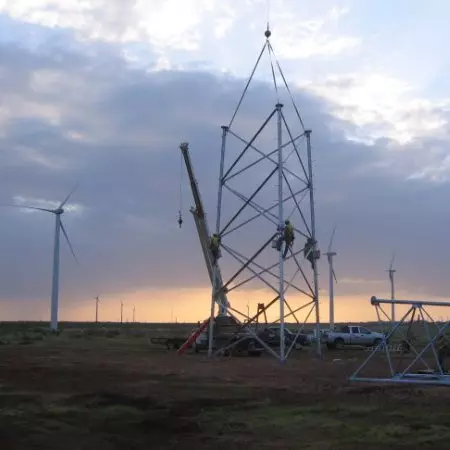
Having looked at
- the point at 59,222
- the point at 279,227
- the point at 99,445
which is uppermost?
the point at 59,222

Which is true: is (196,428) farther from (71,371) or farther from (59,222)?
(59,222)

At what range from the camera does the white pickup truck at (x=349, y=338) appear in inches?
2207

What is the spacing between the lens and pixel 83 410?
1795 cm

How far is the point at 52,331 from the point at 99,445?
7065 cm

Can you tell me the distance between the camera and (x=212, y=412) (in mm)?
17828

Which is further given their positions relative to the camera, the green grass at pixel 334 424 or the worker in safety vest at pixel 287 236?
the worker in safety vest at pixel 287 236

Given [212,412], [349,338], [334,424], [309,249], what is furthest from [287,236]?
[349,338]

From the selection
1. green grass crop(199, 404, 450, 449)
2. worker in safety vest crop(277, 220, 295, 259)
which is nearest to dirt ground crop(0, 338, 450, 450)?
green grass crop(199, 404, 450, 449)

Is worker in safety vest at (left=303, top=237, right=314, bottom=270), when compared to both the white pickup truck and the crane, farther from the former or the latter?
the white pickup truck

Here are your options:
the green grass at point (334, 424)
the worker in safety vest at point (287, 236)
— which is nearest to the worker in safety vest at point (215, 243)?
the worker in safety vest at point (287, 236)

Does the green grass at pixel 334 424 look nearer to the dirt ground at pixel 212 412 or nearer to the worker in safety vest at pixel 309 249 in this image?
the dirt ground at pixel 212 412

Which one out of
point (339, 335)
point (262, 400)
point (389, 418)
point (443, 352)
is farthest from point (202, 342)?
point (389, 418)

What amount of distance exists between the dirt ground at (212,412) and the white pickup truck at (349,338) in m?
28.6

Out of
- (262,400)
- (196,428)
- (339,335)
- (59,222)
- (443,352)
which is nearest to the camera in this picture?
(196,428)
